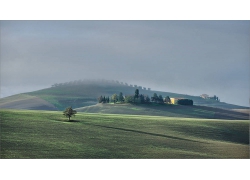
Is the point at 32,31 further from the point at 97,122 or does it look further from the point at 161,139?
the point at 161,139

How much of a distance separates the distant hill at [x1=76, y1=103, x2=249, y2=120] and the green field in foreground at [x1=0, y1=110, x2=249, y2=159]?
12 centimetres

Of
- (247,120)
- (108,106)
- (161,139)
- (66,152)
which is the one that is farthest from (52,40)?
(247,120)

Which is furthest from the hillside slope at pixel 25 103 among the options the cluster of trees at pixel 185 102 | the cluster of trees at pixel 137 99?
the cluster of trees at pixel 185 102

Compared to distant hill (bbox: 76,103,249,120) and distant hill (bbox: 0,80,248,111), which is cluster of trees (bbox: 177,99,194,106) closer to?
distant hill (bbox: 76,103,249,120)

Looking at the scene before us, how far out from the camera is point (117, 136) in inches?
404

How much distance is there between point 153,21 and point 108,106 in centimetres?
254

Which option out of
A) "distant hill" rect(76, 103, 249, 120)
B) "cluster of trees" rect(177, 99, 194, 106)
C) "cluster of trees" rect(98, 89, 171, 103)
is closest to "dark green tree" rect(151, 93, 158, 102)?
"cluster of trees" rect(98, 89, 171, 103)

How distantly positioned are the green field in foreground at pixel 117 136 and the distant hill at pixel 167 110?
12 centimetres

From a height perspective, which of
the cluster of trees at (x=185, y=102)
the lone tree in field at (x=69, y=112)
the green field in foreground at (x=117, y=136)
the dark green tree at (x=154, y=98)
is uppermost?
the dark green tree at (x=154, y=98)

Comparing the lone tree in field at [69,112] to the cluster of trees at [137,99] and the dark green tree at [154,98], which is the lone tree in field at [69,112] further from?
the dark green tree at [154,98]

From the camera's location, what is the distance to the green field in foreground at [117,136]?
991cm

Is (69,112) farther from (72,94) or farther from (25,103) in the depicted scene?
(25,103)

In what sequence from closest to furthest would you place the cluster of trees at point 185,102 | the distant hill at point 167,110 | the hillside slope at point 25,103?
the hillside slope at point 25,103 → the distant hill at point 167,110 → the cluster of trees at point 185,102

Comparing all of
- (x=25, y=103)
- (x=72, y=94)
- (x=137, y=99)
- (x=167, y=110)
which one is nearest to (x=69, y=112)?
(x=72, y=94)
